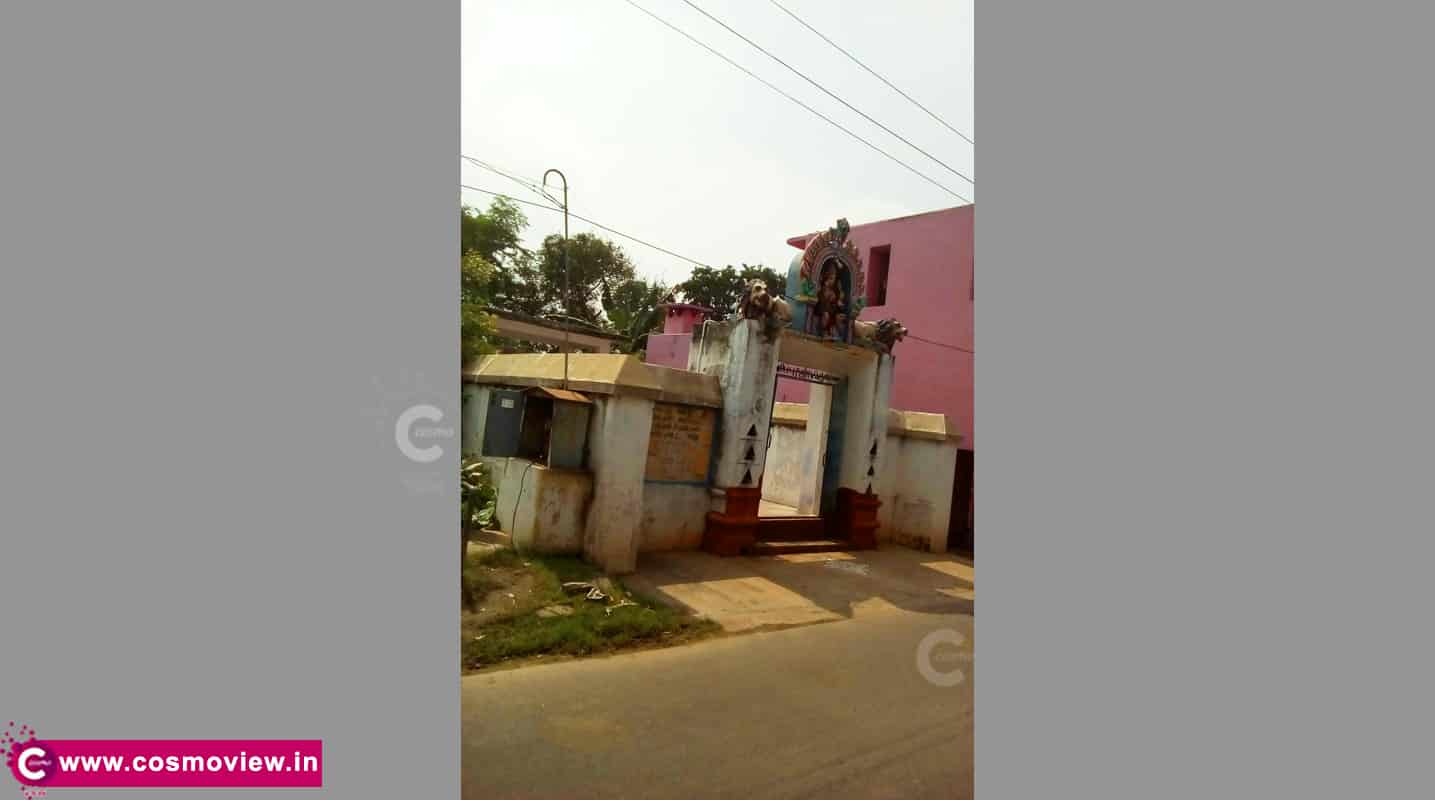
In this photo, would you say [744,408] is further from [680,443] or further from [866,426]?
[866,426]

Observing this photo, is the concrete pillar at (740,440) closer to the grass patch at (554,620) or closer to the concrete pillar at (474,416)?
the grass patch at (554,620)

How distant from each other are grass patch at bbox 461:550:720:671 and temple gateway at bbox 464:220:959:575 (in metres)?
0.56

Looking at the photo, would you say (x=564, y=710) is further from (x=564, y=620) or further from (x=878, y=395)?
(x=878, y=395)

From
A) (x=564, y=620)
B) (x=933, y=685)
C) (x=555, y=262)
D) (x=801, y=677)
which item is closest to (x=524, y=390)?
(x=564, y=620)

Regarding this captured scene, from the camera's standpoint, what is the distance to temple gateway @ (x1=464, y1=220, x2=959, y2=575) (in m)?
8.26

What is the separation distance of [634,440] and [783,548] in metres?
3.43

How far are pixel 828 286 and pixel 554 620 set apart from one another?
7094mm

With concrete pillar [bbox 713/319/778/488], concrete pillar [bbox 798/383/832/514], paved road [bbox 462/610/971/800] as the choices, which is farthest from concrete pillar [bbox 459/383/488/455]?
concrete pillar [bbox 798/383/832/514]

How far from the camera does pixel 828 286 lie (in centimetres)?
1158

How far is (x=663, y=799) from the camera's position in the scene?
3340 mm

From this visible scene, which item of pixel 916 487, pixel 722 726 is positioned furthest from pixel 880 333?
pixel 722 726

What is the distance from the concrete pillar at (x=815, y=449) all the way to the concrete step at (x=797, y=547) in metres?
0.81

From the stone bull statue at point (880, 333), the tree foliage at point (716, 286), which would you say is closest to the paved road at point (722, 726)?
the stone bull statue at point (880, 333)

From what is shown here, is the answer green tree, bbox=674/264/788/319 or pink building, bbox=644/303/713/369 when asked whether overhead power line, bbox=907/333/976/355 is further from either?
green tree, bbox=674/264/788/319
